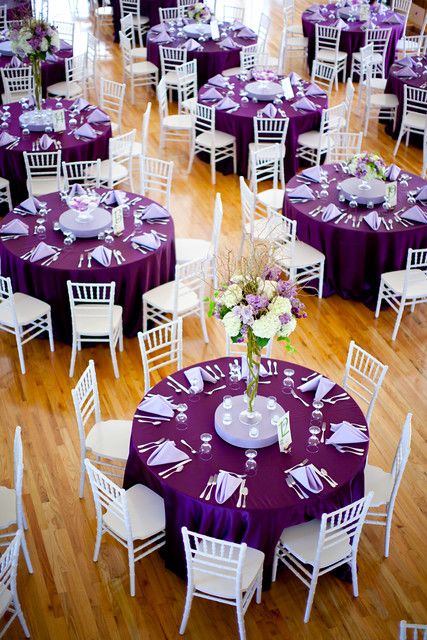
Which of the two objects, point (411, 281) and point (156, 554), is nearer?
point (156, 554)

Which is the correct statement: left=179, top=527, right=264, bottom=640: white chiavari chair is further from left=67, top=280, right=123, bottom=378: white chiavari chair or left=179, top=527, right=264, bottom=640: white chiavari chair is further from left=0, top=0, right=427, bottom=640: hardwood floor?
left=67, top=280, right=123, bottom=378: white chiavari chair

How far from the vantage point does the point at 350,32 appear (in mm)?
13289

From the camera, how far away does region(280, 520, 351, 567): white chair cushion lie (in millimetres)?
5125

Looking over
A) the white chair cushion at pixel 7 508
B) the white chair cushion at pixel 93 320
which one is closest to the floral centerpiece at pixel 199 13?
the white chair cushion at pixel 93 320

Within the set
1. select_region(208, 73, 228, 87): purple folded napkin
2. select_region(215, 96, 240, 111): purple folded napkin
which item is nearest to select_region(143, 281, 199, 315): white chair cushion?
select_region(215, 96, 240, 111): purple folded napkin

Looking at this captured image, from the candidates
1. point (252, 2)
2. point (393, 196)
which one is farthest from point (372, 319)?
point (252, 2)

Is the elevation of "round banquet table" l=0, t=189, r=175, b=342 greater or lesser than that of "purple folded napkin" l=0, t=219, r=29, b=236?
lesser

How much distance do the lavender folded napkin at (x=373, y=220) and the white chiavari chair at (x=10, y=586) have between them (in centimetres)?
480

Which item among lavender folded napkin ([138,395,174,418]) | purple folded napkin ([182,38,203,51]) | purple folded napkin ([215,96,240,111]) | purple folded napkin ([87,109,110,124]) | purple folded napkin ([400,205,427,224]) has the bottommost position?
lavender folded napkin ([138,395,174,418])

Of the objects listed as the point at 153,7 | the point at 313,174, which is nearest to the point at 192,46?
the point at 153,7

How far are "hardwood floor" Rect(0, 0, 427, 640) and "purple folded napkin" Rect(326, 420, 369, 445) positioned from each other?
3.03ft

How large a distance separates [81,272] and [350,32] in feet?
26.9

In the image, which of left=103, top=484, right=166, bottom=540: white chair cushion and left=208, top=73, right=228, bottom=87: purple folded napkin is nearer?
left=103, top=484, right=166, bottom=540: white chair cushion

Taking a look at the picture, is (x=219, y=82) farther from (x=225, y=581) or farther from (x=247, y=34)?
(x=225, y=581)
